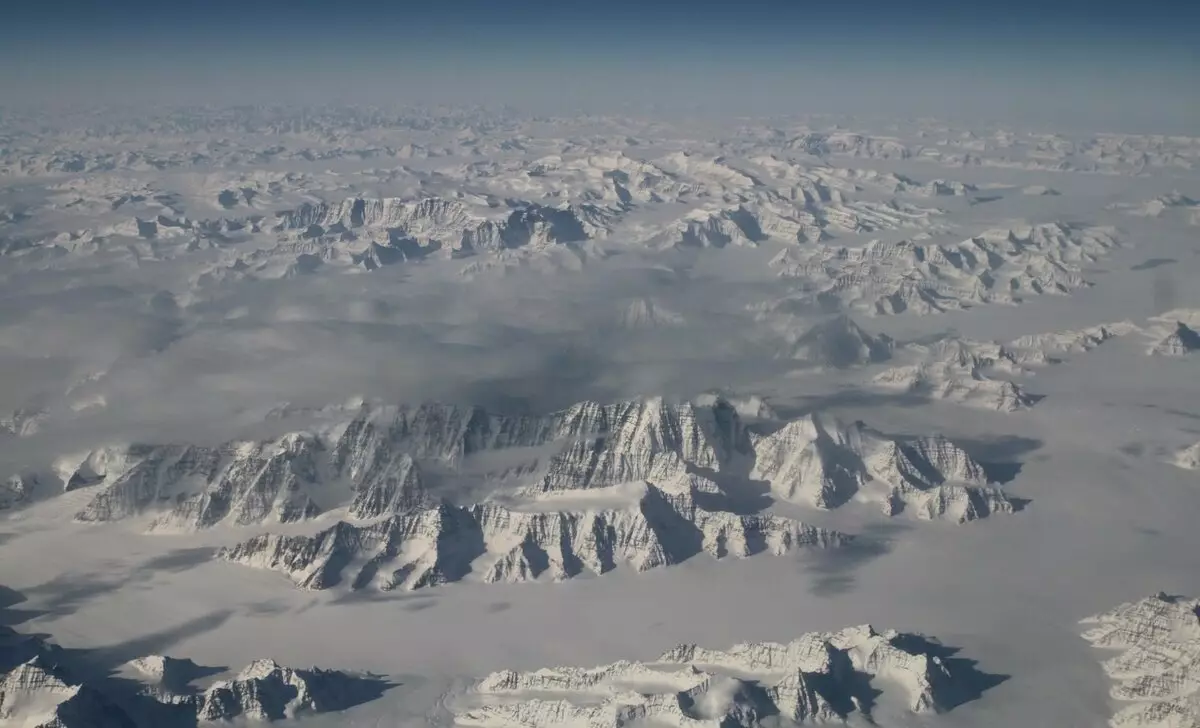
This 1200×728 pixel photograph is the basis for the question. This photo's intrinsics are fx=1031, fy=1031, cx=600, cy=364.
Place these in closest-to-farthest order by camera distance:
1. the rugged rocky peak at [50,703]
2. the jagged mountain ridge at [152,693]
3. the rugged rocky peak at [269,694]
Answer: the rugged rocky peak at [50,703], the jagged mountain ridge at [152,693], the rugged rocky peak at [269,694]

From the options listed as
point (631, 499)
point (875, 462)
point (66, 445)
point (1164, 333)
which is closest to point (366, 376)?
point (66, 445)

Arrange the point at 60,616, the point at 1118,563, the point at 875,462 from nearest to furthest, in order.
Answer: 1. the point at 60,616
2. the point at 1118,563
3. the point at 875,462

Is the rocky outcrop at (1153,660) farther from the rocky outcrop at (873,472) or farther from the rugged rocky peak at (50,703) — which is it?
the rugged rocky peak at (50,703)

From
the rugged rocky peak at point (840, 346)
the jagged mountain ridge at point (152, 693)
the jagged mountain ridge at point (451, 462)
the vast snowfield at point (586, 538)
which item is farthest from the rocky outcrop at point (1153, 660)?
the rugged rocky peak at point (840, 346)

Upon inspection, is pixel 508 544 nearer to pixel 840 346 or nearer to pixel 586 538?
pixel 586 538

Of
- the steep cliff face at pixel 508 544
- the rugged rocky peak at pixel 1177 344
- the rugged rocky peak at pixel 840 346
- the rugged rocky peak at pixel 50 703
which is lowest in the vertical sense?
the steep cliff face at pixel 508 544

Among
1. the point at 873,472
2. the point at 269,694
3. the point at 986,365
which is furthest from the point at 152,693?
the point at 986,365

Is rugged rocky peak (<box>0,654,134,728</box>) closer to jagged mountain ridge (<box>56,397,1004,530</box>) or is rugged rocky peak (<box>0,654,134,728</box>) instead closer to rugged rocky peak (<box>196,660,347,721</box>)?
rugged rocky peak (<box>196,660,347,721</box>)

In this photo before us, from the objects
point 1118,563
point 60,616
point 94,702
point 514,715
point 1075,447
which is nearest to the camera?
point 94,702

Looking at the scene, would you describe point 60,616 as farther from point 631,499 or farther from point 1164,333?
point 1164,333
